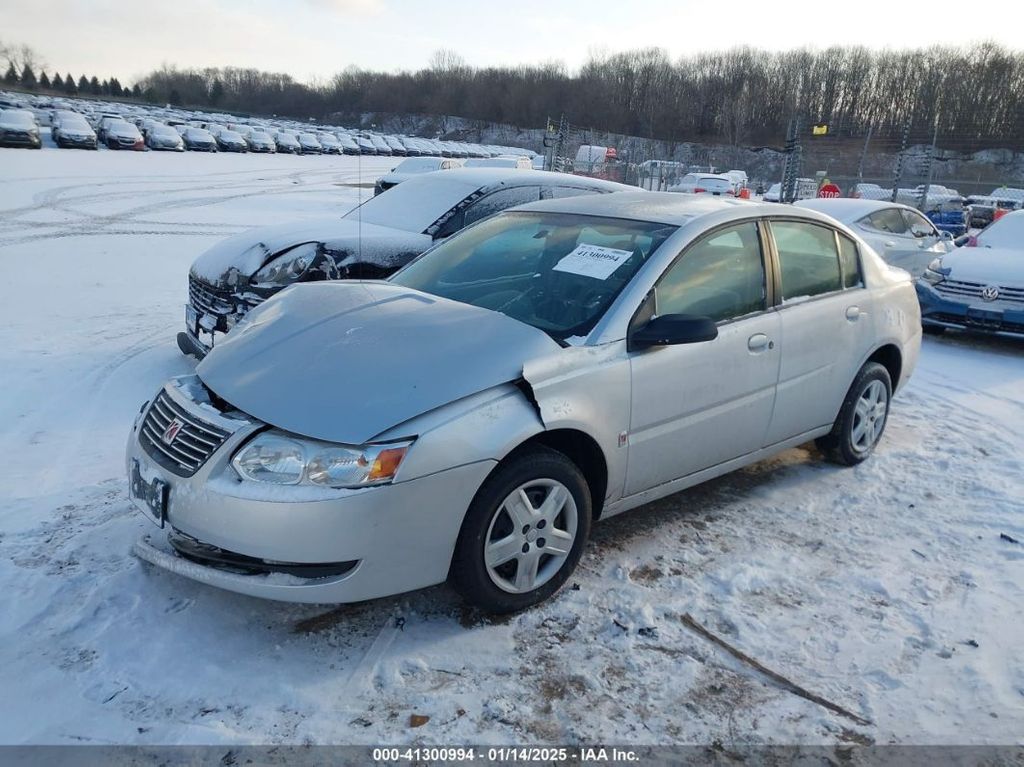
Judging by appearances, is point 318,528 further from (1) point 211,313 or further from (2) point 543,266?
(1) point 211,313

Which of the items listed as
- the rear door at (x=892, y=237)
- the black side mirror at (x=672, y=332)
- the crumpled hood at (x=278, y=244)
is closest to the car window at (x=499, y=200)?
the crumpled hood at (x=278, y=244)

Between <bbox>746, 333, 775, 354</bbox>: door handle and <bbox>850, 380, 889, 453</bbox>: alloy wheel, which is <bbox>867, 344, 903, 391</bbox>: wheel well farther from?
<bbox>746, 333, 775, 354</bbox>: door handle

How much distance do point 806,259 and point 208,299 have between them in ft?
14.4

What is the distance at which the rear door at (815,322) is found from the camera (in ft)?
13.8

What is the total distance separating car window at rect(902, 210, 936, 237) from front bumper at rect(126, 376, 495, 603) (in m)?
10.8

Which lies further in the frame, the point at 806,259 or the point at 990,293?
the point at 990,293

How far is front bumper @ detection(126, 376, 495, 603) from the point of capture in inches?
105

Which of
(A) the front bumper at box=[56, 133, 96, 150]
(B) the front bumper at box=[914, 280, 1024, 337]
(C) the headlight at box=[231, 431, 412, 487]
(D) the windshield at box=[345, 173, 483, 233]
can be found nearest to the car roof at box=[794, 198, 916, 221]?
(B) the front bumper at box=[914, 280, 1024, 337]

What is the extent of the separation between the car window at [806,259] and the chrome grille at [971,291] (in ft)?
16.7

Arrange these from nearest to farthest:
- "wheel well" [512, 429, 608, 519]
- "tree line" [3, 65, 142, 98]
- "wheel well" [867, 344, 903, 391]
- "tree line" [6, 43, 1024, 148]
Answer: "wheel well" [512, 429, 608, 519] < "wheel well" [867, 344, 903, 391] < "tree line" [6, 43, 1024, 148] < "tree line" [3, 65, 142, 98]

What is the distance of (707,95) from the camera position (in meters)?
78.2

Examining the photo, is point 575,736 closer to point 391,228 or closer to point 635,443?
point 635,443

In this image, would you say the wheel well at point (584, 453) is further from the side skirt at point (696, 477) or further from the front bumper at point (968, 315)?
the front bumper at point (968, 315)

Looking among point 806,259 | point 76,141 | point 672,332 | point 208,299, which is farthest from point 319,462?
point 76,141
